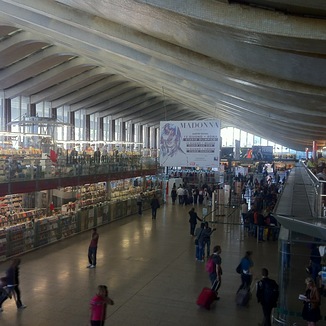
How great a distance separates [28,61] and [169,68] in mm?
15819

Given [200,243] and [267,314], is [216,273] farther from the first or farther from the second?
[200,243]

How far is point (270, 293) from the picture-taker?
7.37 metres

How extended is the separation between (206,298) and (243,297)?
83 centimetres

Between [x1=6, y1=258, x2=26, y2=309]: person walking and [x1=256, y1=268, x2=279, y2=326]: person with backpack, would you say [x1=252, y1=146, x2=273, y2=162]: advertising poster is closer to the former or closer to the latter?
[x1=256, y1=268, x2=279, y2=326]: person with backpack

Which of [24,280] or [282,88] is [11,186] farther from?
[282,88]

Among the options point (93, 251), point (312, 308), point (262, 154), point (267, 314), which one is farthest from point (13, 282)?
point (262, 154)

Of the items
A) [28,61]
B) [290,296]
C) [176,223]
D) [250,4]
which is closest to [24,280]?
[290,296]

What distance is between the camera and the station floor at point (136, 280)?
819cm

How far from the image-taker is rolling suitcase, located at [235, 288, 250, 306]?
887 cm

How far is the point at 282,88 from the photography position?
30.2 ft

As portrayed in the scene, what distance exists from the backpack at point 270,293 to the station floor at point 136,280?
2.92 feet

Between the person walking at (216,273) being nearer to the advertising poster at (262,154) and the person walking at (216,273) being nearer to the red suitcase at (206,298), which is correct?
the red suitcase at (206,298)

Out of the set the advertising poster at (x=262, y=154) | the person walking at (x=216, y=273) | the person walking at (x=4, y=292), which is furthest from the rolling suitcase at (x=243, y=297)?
the advertising poster at (x=262, y=154)

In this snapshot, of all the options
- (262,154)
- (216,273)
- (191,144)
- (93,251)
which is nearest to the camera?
(216,273)
